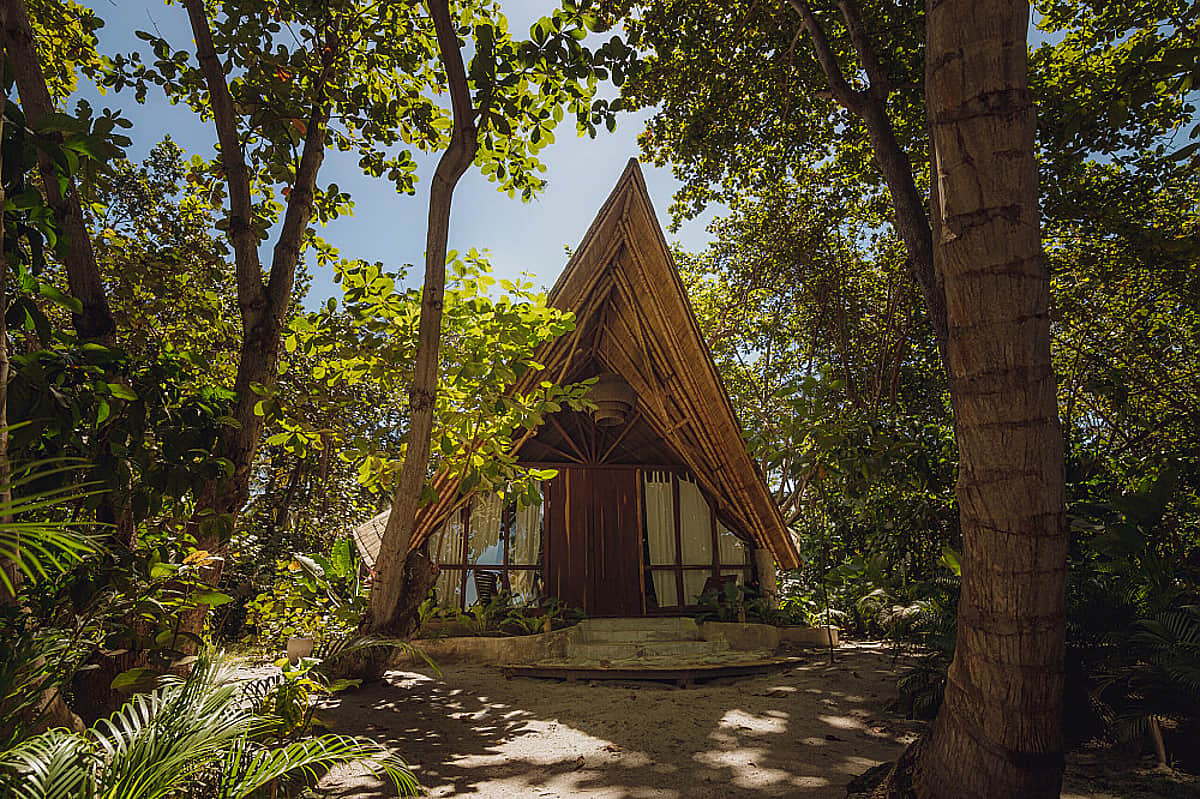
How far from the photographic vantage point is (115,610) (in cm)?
212

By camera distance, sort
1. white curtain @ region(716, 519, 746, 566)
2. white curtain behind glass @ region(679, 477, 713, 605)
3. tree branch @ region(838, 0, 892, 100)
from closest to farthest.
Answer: tree branch @ region(838, 0, 892, 100), white curtain behind glass @ region(679, 477, 713, 605), white curtain @ region(716, 519, 746, 566)

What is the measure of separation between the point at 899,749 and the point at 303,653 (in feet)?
17.3

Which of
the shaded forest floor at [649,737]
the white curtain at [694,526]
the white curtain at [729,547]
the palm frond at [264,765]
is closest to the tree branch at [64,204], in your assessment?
the palm frond at [264,765]

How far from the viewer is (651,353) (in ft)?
26.2

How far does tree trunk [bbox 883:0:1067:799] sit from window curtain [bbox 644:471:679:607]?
24.6ft

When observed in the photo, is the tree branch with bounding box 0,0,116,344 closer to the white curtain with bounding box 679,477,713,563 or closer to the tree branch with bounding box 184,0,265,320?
the tree branch with bounding box 184,0,265,320

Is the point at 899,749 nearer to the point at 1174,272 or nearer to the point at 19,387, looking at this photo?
the point at 19,387

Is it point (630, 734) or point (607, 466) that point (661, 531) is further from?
point (630, 734)

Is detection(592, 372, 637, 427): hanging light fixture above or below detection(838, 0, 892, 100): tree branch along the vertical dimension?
below

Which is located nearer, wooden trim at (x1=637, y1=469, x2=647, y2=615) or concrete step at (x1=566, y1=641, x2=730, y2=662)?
concrete step at (x1=566, y1=641, x2=730, y2=662)

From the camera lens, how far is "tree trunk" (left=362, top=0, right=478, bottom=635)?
3.31 m

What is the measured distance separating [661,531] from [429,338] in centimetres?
665

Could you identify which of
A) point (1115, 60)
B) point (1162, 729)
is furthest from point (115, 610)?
point (1115, 60)

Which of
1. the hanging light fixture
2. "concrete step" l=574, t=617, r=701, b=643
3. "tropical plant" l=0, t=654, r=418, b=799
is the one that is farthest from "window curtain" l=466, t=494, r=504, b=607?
"tropical plant" l=0, t=654, r=418, b=799
